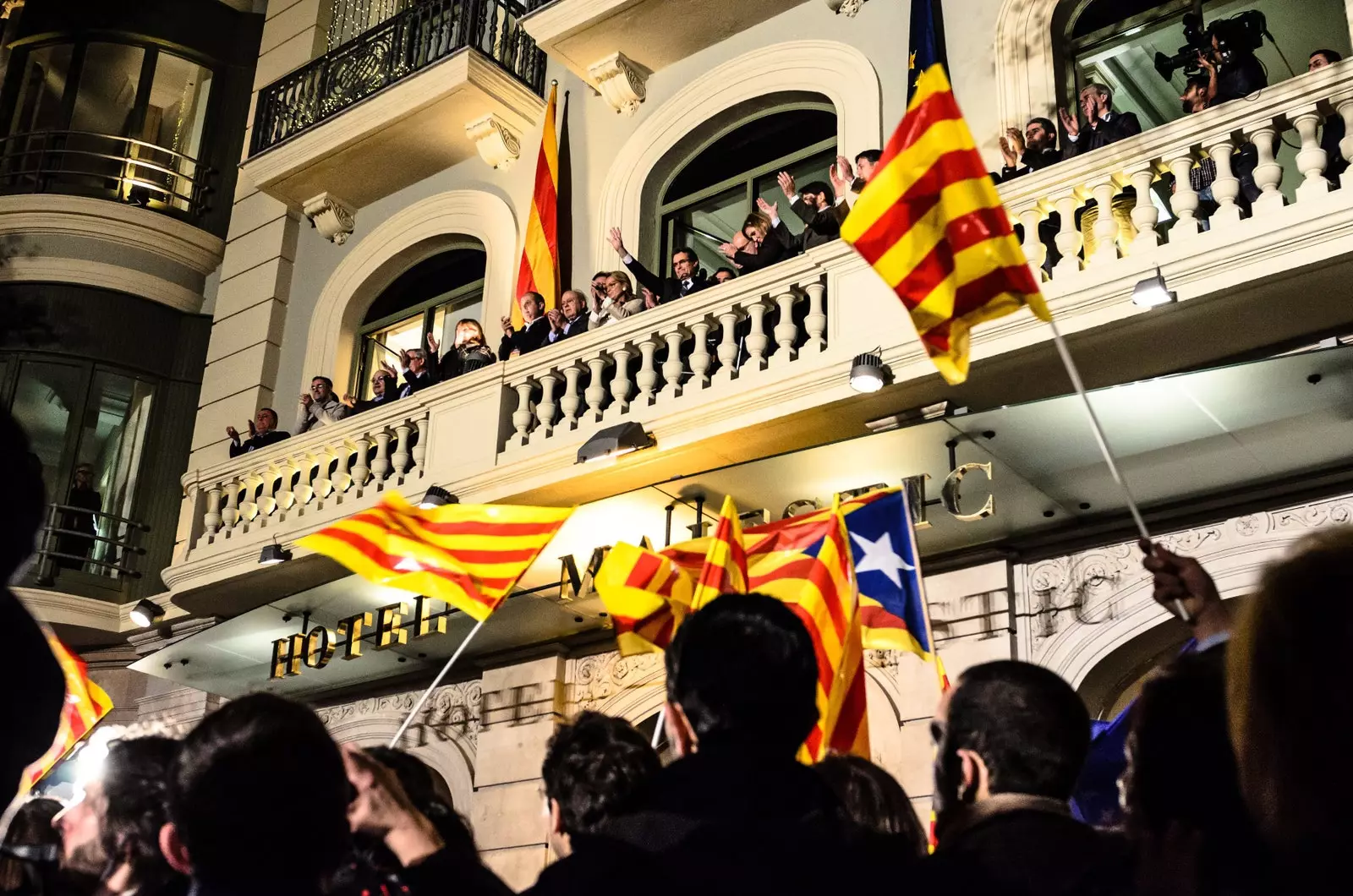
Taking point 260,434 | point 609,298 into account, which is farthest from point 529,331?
point 260,434

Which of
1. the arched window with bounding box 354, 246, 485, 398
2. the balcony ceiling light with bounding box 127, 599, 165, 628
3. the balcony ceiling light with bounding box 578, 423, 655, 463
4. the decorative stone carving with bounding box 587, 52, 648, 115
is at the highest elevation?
the decorative stone carving with bounding box 587, 52, 648, 115

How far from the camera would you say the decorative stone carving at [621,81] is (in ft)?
43.1

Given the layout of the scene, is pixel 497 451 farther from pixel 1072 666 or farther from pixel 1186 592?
pixel 1186 592

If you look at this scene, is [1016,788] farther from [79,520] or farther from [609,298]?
[79,520]

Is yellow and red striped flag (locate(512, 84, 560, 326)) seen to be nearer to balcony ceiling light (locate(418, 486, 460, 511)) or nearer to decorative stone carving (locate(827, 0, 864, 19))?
balcony ceiling light (locate(418, 486, 460, 511))

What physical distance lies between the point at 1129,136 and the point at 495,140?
23.8 feet

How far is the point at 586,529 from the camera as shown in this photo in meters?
10.6

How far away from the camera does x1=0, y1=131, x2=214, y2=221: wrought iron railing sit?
16.6 metres

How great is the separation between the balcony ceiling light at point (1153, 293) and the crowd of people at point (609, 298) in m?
2.00

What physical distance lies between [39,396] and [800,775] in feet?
49.7

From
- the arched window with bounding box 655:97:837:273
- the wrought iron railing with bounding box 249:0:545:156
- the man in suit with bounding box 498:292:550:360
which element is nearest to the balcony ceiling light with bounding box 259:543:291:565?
the man in suit with bounding box 498:292:550:360

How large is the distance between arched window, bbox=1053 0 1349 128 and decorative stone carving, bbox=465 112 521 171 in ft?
18.6

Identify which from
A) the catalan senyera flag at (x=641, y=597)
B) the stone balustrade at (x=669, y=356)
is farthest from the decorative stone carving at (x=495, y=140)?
the catalan senyera flag at (x=641, y=597)

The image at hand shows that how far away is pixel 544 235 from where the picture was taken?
12828mm
